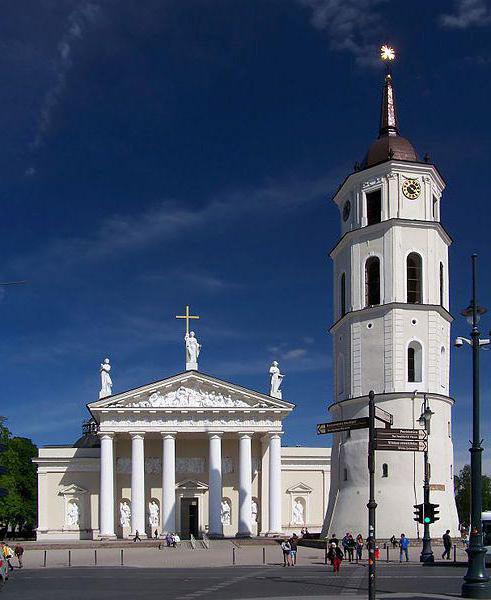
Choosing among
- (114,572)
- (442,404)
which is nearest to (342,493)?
(442,404)

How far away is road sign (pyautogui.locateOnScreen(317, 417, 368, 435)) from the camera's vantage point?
25.9m

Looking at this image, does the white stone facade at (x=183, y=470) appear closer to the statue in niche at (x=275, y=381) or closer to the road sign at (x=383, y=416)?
the statue in niche at (x=275, y=381)

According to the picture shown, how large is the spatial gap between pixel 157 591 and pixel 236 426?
43272mm

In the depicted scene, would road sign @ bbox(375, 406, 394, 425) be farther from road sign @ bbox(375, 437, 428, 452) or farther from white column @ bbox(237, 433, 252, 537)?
white column @ bbox(237, 433, 252, 537)

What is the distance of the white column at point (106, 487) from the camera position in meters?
71.9

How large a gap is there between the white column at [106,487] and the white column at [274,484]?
11.9 m

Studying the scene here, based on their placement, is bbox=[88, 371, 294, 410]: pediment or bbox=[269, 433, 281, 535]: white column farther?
bbox=[88, 371, 294, 410]: pediment

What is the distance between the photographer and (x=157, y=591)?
30.5m

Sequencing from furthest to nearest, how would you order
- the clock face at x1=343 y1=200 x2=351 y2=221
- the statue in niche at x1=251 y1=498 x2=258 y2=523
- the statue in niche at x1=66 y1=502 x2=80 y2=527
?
the statue in niche at x1=66 y1=502 x2=80 y2=527, the statue in niche at x1=251 y1=498 x2=258 y2=523, the clock face at x1=343 y1=200 x2=351 y2=221

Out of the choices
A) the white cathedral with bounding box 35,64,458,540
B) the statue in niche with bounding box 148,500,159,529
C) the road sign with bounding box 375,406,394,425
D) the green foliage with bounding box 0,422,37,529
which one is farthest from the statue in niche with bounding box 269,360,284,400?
the road sign with bounding box 375,406,394,425

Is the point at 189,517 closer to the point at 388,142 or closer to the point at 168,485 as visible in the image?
the point at 168,485

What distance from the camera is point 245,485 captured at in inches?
2862

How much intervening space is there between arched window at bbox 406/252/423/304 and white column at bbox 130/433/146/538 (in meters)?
25.9

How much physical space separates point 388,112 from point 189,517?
3530 centimetres
